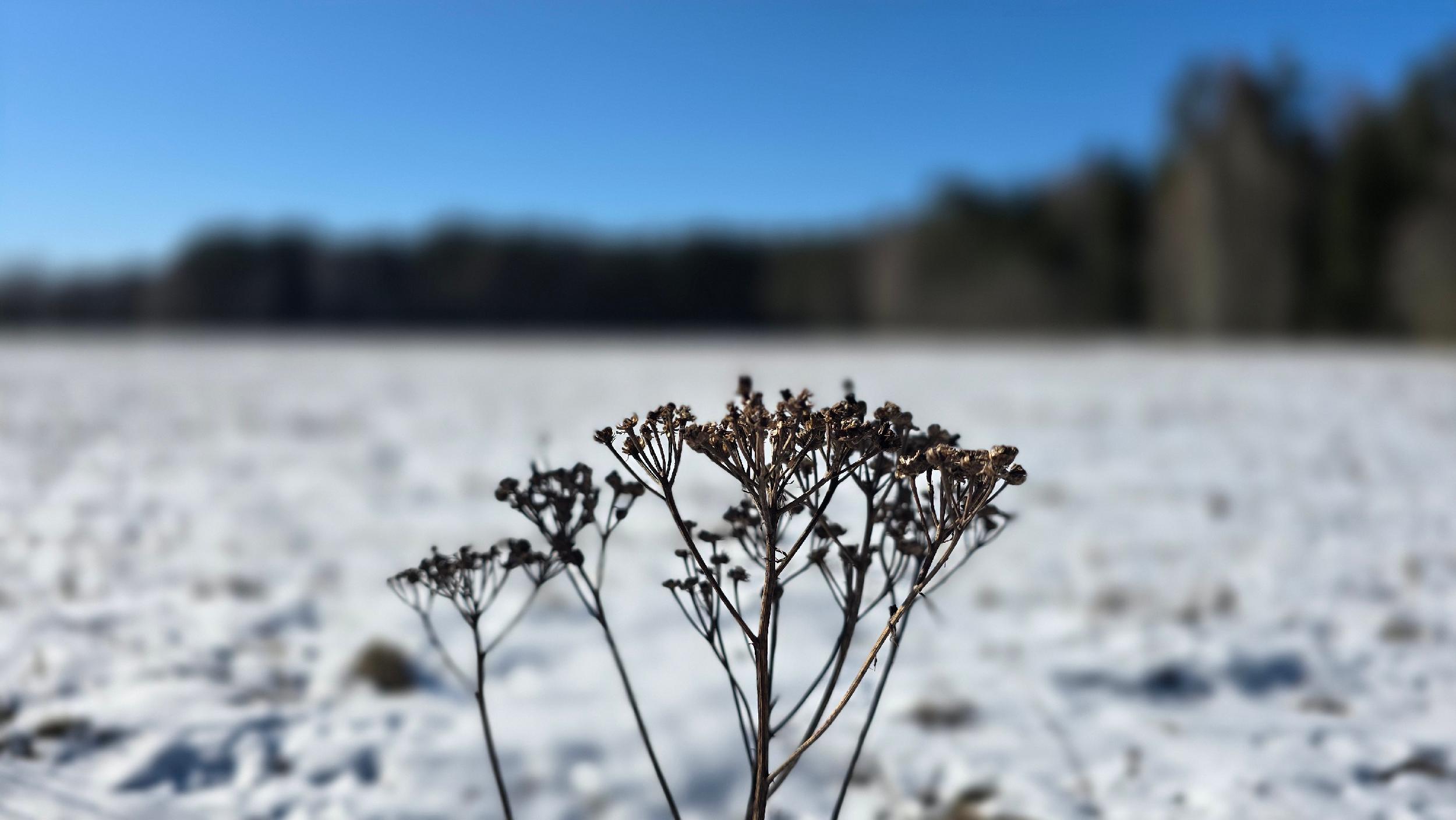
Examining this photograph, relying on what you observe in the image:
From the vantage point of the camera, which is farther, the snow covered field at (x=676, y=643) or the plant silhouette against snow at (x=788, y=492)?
the snow covered field at (x=676, y=643)

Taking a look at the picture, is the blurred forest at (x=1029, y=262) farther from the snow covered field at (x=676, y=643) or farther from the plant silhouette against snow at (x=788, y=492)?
the plant silhouette against snow at (x=788, y=492)

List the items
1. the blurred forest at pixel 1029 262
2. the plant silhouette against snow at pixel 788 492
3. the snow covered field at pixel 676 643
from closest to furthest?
the plant silhouette against snow at pixel 788 492 → the snow covered field at pixel 676 643 → the blurred forest at pixel 1029 262

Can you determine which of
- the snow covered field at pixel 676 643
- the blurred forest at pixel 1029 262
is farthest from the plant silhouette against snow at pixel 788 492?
the blurred forest at pixel 1029 262

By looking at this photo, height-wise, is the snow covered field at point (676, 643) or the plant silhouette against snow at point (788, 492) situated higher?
the plant silhouette against snow at point (788, 492)

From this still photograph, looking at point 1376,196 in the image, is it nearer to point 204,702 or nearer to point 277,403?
point 277,403

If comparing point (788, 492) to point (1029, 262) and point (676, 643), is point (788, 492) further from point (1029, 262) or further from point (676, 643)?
point (1029, 262)

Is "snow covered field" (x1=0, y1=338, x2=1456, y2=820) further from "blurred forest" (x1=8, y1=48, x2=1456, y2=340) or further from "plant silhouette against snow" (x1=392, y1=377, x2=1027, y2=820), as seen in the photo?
"blurred forest" (x1=8, y1=48, x2=1456, y2=340)

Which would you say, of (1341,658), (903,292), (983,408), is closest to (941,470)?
(1341,658)
